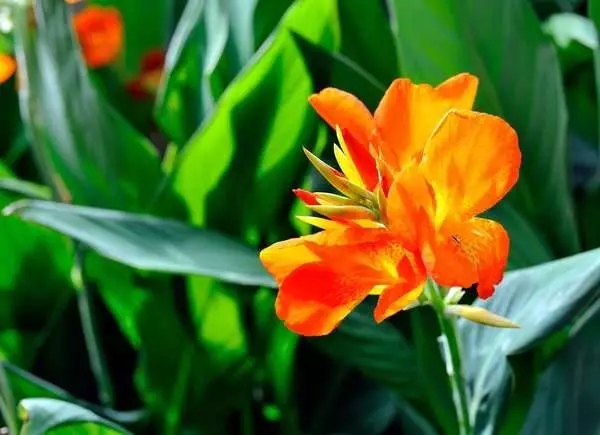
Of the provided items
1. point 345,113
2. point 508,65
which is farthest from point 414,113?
point 508,65

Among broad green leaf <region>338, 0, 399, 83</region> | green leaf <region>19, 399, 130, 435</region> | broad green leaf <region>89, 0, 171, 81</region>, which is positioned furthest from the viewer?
broad green leaf <region>89, 0, 171, 81</region>

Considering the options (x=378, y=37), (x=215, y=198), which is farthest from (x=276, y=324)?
(x=378, y=37)

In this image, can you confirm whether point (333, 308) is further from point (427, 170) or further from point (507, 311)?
point (507, 311)

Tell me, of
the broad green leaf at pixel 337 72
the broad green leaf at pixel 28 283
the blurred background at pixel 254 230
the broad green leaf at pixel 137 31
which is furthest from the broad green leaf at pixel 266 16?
the broad green leaf at pixel 137 31

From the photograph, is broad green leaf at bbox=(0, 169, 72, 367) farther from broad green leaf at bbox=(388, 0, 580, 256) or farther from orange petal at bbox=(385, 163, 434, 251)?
orange petal at bbox=(385, 163, 434, 251)

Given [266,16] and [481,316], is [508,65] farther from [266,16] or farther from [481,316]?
[481,316]

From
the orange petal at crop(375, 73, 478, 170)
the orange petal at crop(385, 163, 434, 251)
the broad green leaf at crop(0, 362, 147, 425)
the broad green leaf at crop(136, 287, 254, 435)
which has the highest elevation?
the orange petal at crop(375, 73, 478, 170)

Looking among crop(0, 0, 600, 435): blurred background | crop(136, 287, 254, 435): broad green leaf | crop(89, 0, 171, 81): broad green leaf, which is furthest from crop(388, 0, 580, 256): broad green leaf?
crop(89, 0, 171, 81): broad green leaf
